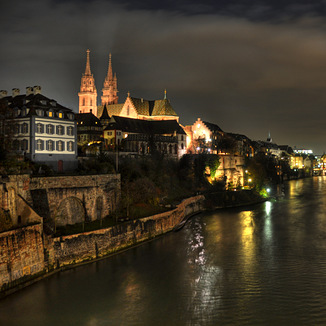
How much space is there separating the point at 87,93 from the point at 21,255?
7998 cm

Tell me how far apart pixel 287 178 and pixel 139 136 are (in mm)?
77598

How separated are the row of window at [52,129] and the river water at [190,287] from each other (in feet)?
49.0

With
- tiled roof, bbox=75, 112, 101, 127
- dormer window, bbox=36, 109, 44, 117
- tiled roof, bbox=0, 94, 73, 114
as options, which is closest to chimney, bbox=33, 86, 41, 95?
tiled roof, bbox=0, 94, 73, 114

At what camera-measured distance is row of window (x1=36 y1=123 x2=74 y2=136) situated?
1442 inches

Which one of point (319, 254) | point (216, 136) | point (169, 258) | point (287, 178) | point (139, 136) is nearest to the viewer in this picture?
point (169, 258)

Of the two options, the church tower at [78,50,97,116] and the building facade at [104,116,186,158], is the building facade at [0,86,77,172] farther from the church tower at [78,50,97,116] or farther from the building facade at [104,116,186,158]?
the church tower at [78,50,97,116]

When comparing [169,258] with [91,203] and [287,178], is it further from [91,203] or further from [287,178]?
[287,178]

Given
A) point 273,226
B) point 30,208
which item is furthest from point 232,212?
point 30,208

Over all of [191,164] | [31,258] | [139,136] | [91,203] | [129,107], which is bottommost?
[31,258]

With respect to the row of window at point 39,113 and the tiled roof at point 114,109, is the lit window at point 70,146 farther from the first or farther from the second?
the tiled roof at point 114,109

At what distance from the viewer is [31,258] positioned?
21531mm

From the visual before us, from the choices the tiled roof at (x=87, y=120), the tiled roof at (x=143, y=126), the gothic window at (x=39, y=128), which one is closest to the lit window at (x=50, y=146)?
the gothic window at (x=39, y=128)

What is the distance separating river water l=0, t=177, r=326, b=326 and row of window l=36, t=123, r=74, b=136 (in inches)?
588

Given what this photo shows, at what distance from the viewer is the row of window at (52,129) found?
120ft
